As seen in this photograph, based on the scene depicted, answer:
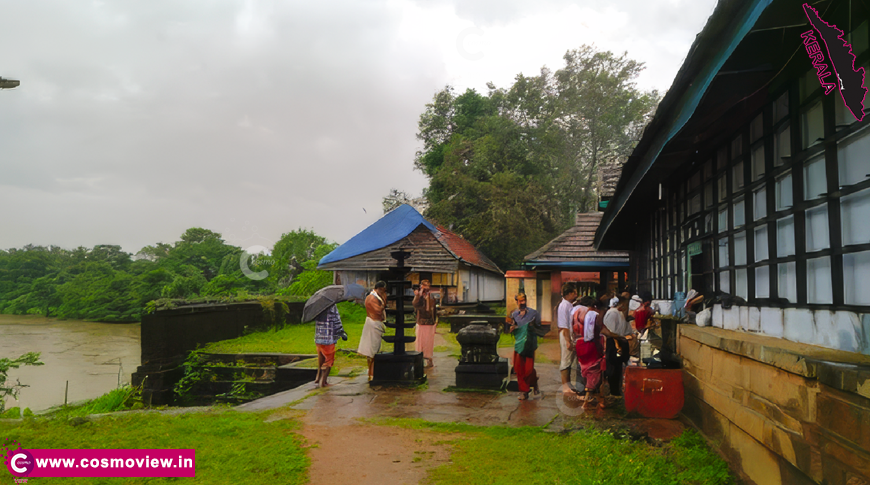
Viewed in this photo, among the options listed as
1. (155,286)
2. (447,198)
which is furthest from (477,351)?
(155,286)

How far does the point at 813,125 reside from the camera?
3.72m

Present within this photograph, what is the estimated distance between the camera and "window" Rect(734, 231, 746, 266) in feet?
17.0

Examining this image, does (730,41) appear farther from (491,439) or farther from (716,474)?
(491,439)

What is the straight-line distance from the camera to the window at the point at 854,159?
3.08 metres

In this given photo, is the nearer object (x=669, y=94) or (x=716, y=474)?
(x=669, y=94)

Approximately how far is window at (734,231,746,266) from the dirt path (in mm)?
3474

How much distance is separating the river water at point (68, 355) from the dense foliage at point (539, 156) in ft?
55.0

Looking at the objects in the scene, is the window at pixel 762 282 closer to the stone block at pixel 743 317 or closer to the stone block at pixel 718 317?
the stone block at pixel 743 317

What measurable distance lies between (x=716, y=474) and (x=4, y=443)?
256 inches

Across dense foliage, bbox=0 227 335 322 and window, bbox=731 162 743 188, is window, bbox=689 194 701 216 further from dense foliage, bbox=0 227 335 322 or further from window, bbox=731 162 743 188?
dense foliage, bbox=0 227 335 322

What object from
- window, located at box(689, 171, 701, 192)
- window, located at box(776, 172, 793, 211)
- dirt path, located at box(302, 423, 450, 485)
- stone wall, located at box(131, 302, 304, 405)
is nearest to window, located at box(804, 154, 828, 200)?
window, located at box(776, 172, 793, 211)

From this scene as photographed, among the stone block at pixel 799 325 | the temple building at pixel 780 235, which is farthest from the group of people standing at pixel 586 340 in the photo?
the stone block at pixel 799 325

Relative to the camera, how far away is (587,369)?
24.6 ft

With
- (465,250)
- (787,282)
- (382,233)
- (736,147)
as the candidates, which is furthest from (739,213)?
(465,250)
